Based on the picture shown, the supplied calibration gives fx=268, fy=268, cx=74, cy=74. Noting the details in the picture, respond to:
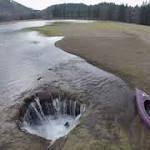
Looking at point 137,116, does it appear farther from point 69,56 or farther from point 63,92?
point 69,56

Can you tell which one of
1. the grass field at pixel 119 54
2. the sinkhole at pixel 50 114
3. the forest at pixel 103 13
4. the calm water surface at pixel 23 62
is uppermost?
the forest at pixel 103 13

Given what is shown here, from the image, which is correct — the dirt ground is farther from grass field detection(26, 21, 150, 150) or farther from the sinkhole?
the sinkhole

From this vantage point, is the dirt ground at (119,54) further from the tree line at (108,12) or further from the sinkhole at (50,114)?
the tree line at (108,12)

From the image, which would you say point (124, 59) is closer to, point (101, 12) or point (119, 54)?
point (119, 54)

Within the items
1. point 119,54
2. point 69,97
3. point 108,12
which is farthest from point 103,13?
point 69,97

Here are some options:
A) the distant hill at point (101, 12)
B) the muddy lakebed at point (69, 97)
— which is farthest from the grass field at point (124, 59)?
the distant hill at point (101, 12)

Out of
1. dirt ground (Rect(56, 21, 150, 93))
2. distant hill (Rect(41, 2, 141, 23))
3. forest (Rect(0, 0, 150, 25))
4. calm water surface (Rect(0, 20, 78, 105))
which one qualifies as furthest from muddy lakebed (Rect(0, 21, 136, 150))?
distant hill (Rect(41, 2, 141, 23))

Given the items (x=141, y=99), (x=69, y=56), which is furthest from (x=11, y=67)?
(x=141, y=99)
